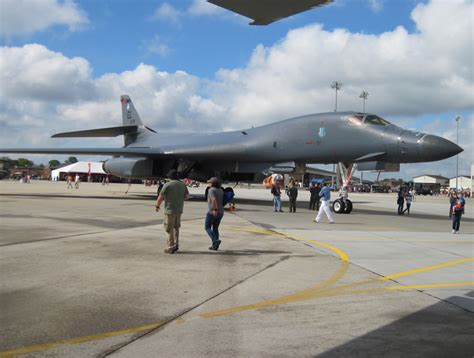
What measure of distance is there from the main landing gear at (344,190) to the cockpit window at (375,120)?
184 centimetres

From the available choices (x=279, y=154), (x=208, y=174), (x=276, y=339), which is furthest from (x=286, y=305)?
(x=208, y=174)

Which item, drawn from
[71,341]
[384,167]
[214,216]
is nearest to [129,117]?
[384,167]

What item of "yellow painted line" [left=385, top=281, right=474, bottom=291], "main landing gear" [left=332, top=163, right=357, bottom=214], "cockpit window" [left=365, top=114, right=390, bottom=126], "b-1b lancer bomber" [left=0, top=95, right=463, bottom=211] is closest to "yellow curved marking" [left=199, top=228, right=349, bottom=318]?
"yellow painted line" [left=385, top=281, right=474, bottom=291]

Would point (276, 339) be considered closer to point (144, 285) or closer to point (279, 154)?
point (144, 285)

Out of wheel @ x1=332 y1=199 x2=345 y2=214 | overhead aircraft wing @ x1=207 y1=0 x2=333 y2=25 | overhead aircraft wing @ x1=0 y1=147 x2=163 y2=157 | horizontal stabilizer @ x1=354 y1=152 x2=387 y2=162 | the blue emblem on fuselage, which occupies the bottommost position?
wheel @ x1=332 y1=199 x2=345 y2=214

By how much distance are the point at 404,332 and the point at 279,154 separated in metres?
15.3

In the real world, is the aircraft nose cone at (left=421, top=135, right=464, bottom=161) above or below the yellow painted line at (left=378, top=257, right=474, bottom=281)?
above

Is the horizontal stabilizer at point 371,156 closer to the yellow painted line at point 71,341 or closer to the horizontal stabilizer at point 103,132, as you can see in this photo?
the yellow painted line at point 71,341

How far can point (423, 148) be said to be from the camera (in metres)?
14.7

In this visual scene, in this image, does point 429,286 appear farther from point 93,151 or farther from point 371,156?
point 93,151

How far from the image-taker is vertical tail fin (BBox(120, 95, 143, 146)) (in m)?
29.5

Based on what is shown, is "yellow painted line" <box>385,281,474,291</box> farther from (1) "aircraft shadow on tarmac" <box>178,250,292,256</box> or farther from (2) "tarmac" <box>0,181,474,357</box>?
(1) "aircraft shadow on tarmac" <box>178,250,292,256</box>

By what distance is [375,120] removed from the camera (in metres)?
16.4

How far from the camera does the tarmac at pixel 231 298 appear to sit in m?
3.45
